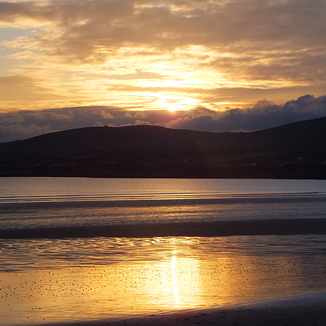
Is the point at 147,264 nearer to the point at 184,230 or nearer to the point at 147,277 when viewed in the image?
the point at 147,277

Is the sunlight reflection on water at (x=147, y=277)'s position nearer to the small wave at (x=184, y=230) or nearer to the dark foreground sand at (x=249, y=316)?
the dark foreground sand at (x=249, y=316)

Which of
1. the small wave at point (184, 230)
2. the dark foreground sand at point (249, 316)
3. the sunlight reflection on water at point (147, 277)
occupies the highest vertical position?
the small wave at point (184, 230)

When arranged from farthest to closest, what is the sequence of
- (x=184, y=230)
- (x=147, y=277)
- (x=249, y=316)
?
(x=184, y=230) → (x=147, y=277) → (x=249, y=316)

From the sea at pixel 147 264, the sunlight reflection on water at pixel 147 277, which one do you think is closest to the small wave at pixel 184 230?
the sea at pixel 147 264

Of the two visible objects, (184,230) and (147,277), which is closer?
(147,277)

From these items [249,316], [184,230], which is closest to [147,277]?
[249,316]

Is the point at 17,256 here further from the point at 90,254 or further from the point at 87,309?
the point at 87,309

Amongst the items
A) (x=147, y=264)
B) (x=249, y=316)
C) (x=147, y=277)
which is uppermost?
(x=147, y=264)

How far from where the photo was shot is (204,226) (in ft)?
135

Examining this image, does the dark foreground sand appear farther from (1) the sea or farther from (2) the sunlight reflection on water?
(2) the sunlight reflection on water

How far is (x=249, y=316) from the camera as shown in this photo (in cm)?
1576

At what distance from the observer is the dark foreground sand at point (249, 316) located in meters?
15.1

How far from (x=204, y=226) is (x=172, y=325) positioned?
26.3 meters

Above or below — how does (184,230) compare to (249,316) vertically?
above
